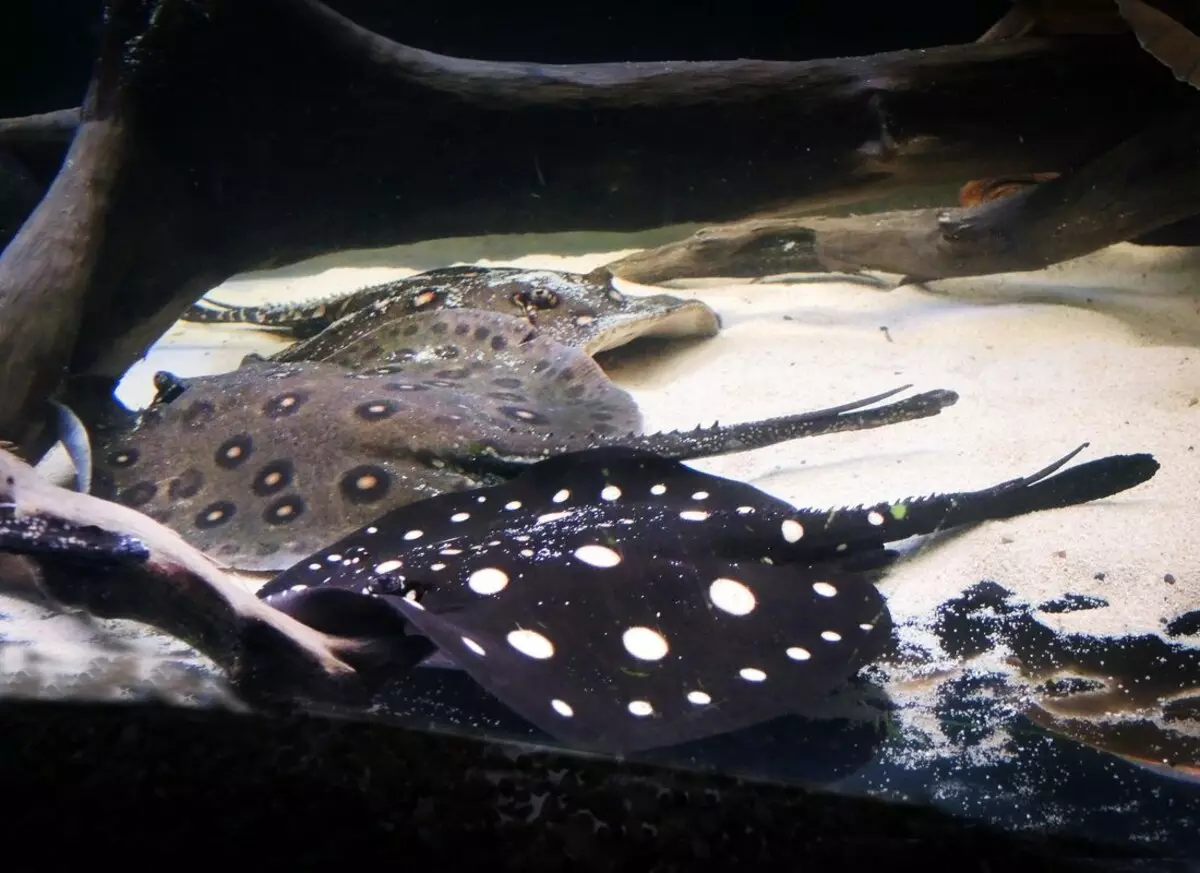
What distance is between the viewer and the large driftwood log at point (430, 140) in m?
3.59

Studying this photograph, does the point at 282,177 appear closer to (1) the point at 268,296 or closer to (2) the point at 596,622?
(2) the point at 596,622

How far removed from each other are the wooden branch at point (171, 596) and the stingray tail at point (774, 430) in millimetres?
1495

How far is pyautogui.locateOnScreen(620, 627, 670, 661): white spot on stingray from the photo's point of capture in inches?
62.0

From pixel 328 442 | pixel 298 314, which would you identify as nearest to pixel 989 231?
pixel 328 442

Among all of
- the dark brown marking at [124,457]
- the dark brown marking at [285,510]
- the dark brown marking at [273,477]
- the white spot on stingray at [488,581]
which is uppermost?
the white spot on stingray at [488,581]

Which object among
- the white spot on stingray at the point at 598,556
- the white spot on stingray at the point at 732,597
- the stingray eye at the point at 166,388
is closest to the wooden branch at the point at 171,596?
the white spot on stingray at the point at 598,556

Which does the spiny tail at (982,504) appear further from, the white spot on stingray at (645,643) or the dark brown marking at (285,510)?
the dark brown marking at (285,510)

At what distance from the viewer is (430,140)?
395 centimetres

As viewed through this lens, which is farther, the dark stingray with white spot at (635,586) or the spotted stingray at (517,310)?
the spotted stingray at (517,310)

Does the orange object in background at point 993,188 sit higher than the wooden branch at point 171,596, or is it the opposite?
the wooden branch at point 171,596

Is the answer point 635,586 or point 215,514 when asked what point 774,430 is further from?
point 215,514

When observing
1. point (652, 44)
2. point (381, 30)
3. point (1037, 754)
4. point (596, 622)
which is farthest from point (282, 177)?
point (652, 44)

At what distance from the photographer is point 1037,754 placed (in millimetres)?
1359

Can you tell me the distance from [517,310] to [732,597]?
3.37 meters
